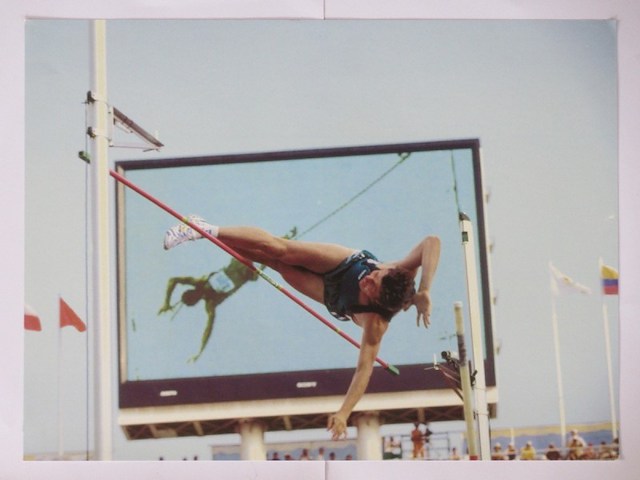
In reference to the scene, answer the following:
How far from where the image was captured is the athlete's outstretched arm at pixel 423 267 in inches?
161

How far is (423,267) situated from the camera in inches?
162

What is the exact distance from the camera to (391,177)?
4.20 meters

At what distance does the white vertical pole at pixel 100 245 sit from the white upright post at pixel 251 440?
0.55m

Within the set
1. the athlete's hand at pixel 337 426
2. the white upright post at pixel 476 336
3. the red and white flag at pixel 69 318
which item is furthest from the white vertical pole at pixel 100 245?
the white upright post at pixel 476 336

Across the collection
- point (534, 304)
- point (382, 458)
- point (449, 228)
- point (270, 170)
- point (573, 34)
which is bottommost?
point (382, 458)

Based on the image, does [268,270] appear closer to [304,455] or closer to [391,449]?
[304,455]

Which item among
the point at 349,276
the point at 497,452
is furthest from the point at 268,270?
the point at 497,452

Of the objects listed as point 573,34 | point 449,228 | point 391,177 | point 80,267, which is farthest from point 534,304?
point 80,267

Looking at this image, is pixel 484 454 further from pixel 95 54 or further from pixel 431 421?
pixel 95 54

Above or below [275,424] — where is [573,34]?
above

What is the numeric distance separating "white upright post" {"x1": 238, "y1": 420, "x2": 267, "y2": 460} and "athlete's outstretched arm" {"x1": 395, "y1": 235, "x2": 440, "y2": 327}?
2.68 feet

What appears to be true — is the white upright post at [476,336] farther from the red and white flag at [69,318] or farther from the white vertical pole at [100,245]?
the red and white flag at [69,318]

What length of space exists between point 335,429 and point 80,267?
4.14 feet

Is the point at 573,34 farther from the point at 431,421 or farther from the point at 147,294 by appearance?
the point at 147,294
